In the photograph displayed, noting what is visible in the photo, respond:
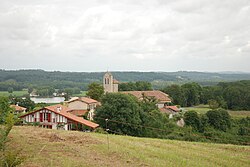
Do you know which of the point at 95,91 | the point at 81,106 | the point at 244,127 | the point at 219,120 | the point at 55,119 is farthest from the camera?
the point at 95,91

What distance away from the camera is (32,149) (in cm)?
1369

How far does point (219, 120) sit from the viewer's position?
53.2 meters

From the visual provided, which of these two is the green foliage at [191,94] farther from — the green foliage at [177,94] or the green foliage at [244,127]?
the green foliage at [244,127]

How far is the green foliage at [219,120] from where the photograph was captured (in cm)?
5312

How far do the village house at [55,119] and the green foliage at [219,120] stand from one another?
91.1 feet

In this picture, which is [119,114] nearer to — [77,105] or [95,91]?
[77,105]

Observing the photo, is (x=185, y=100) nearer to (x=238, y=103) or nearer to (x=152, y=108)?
(x=238, y=103)

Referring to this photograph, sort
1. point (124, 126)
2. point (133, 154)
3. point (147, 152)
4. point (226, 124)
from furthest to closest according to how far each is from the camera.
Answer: point (226, 124), point (124, 126), point (147, 152), point (133, 154)

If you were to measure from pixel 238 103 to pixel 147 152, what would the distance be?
67740 millimetres

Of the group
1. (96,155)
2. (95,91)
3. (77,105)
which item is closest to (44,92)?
(95,91)

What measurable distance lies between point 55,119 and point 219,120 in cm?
3116

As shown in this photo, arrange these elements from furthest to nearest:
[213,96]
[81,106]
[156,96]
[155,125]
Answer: [213,96]
[156,96]
[81,106]
[155,125]

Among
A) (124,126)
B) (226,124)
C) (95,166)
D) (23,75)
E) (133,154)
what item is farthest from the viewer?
(23,75)

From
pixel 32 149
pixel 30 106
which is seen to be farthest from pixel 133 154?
pixel 30 106
